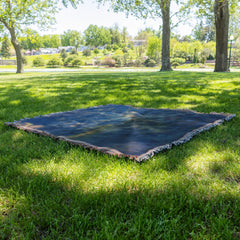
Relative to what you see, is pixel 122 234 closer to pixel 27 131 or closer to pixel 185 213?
pixel 185 213

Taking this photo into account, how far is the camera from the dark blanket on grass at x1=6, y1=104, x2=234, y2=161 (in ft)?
8.43

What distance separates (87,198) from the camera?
5.46 ft

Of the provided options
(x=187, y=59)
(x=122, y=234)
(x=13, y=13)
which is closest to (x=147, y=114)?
(x=122, y=234)

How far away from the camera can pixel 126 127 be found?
10.9 ft

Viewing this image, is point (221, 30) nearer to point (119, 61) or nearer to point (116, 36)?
point (119, 61)

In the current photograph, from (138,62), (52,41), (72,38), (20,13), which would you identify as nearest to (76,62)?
(138,62)

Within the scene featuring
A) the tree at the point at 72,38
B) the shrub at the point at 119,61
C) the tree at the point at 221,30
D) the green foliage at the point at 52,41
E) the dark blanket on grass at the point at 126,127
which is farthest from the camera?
the green foliage at the point at 52,41

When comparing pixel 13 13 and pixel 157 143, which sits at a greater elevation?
pixel 13 13

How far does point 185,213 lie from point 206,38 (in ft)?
282

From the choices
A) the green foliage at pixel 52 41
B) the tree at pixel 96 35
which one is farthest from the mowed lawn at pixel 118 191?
the green foliage at pixel 52 41

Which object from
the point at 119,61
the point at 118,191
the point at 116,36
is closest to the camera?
the point at 118,191

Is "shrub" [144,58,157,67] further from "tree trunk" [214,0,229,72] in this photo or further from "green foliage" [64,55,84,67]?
"tree trunk" [214,0,229,72]

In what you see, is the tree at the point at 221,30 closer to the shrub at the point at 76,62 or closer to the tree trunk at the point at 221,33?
the tree trunk at the point at 221,33

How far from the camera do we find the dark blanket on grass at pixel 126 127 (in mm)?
2570
